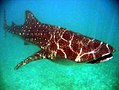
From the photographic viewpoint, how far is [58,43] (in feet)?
9.89

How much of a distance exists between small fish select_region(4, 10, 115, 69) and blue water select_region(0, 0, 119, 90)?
1.4 inches

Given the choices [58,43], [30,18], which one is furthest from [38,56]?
[30,18]

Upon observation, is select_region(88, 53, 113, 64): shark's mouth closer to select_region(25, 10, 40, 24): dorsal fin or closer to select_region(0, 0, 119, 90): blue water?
select_region(0, 0, 119, 90): blue water

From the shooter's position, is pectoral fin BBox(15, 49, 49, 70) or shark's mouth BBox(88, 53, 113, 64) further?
pectoral fin BBox(15, 49, 49, 70)

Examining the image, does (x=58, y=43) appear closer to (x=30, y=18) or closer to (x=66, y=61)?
(x=66, y=61)

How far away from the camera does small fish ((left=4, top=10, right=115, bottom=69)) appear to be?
2908mm

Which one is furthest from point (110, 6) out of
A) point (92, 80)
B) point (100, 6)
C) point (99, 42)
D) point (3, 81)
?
point (3, 81)

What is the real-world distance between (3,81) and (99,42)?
759 millimetres

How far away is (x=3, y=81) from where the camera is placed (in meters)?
3.29

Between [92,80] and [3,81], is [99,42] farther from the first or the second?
[3,81]

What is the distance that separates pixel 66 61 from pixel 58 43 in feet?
0.40

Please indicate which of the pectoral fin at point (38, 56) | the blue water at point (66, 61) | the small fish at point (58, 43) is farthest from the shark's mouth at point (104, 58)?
the pectoral fin at point (38, 56)

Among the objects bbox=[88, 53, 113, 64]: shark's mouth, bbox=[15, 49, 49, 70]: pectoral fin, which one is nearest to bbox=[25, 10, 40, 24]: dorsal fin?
bbox=[15, 49, 49, 70]: pectoral fin

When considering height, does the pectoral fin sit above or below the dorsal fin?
below
